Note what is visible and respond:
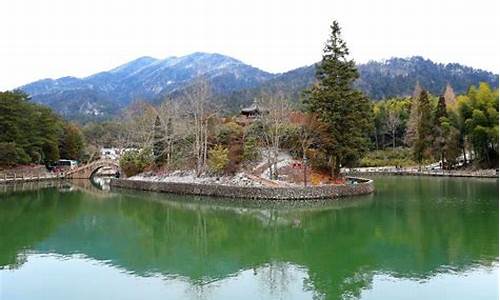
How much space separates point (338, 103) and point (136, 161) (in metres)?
15.5

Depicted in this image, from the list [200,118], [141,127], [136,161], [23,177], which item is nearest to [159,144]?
[136,161]

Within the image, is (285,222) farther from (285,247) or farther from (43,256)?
(43,256)

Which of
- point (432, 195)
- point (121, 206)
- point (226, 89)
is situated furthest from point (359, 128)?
point (226, 89)

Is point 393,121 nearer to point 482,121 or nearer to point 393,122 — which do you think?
point 393,122

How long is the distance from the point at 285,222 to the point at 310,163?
10.3 m

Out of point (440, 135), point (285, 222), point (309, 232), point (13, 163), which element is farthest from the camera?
point (440, 135)

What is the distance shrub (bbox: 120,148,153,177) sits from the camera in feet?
116

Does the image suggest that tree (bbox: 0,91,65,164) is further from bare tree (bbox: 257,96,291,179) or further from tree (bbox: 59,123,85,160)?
bare tree (bbox: 257,96,291,179)

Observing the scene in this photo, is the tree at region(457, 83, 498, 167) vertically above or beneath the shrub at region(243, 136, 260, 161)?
above

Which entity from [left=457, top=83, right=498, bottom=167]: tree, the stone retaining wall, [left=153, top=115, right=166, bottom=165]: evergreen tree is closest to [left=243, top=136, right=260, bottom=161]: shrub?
the stone retaining wall

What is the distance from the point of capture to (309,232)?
16.6 m

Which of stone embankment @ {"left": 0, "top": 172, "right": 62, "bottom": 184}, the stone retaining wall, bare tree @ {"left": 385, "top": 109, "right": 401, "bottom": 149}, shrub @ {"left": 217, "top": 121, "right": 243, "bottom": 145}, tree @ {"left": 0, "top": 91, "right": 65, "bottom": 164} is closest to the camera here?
the stone retaining wall

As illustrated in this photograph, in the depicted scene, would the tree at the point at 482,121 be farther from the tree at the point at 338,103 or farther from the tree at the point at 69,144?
the tree at the point at 69,144

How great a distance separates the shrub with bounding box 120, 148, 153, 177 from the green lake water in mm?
10710
